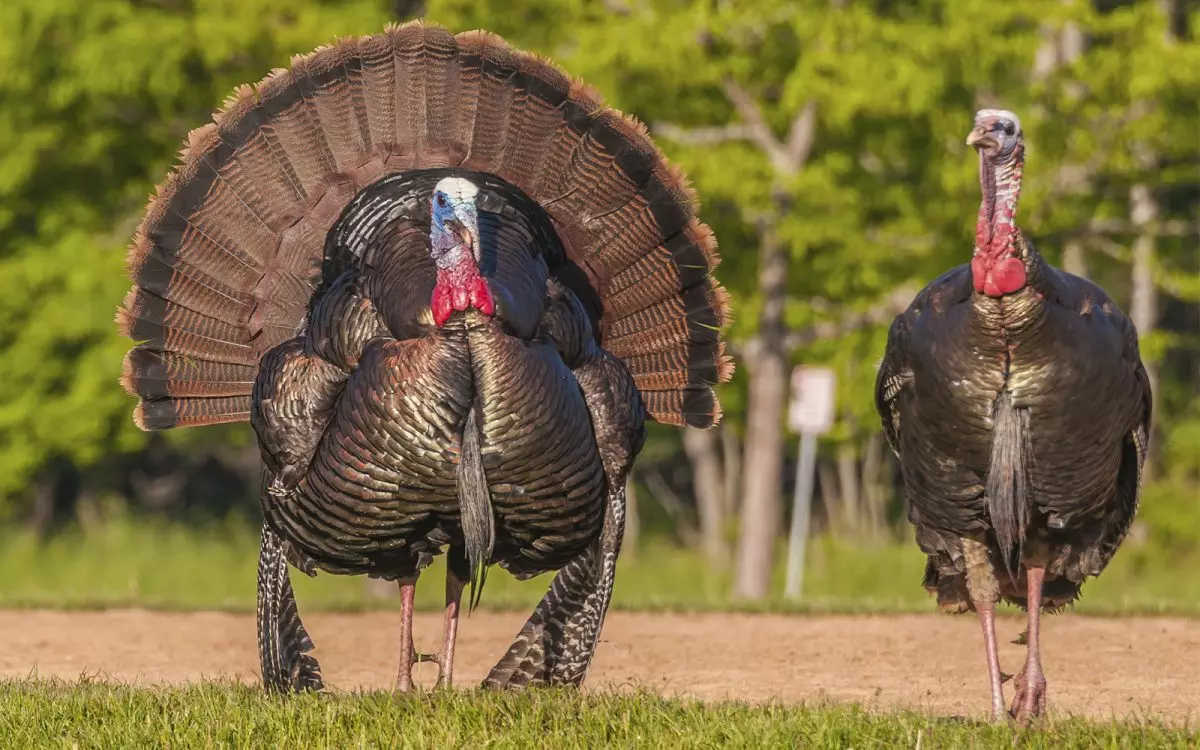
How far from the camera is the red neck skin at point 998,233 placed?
5.98 meters

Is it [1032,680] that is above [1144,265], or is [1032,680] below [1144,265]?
below

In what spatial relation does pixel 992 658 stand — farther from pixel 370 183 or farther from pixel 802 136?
pixel 802 136

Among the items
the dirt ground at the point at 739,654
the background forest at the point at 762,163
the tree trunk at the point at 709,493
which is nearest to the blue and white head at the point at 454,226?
the dirt ground at the point at 739,654

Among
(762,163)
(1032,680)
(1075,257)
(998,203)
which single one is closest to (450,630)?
(1032,680)

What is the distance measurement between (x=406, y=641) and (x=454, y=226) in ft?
5.43

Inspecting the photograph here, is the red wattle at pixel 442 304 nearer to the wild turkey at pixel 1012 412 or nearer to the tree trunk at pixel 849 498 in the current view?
the wild turkey at pixel 1012 412

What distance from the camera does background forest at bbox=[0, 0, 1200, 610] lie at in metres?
13.9

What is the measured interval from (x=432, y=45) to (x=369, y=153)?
48cm

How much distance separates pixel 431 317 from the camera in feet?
20.1

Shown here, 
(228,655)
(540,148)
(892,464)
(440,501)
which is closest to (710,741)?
(440,501)

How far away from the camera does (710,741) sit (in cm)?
573

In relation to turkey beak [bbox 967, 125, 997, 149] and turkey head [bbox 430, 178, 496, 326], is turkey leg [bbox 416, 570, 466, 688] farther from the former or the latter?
turkey beak [bbox 967, 125, 997, 149]

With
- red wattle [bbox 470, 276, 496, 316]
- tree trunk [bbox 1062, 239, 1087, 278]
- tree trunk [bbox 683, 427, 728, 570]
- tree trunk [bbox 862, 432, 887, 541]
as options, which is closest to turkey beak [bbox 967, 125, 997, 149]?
red wattle [bbox 470, 276, 496, 316]

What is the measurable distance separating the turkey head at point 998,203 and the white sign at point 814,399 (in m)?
8.82
